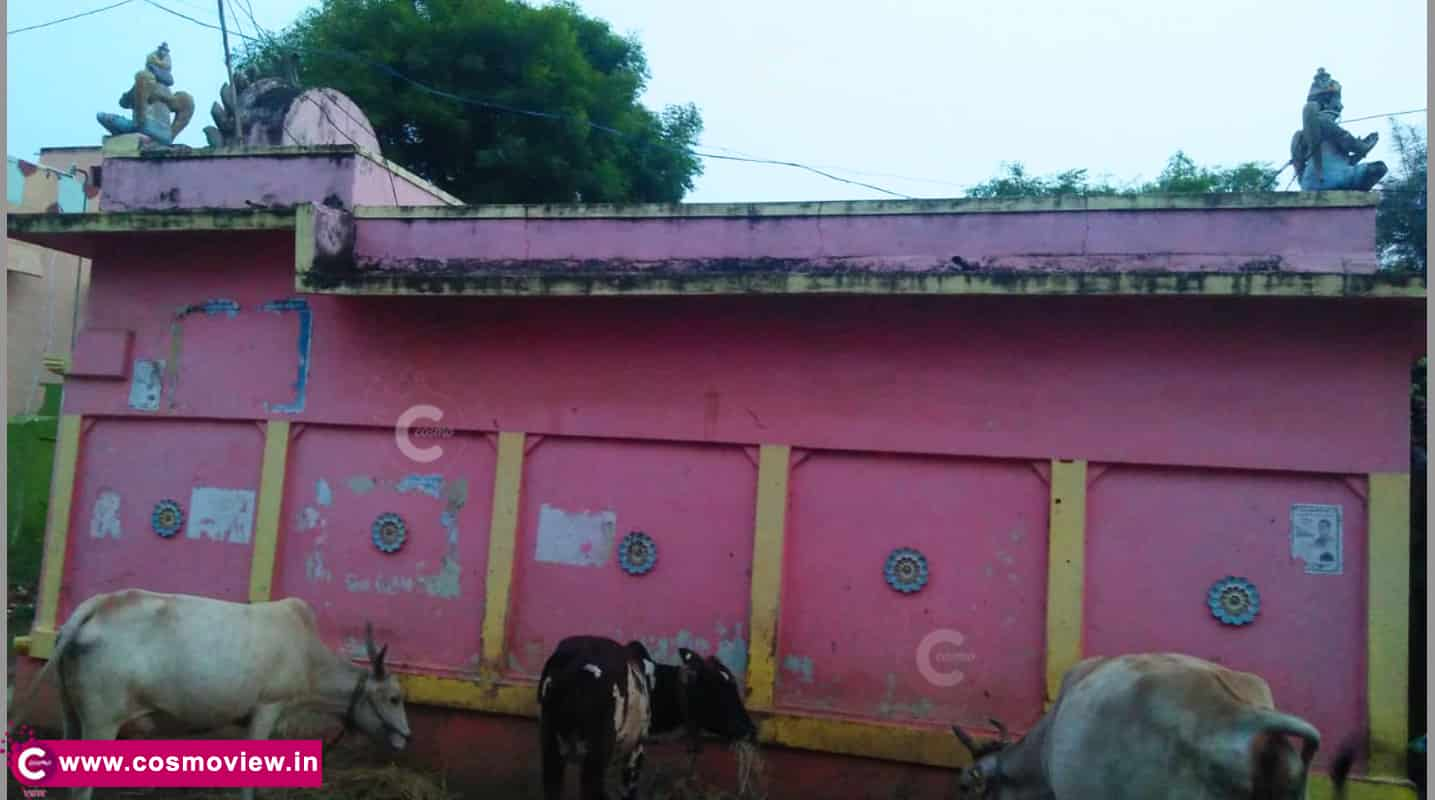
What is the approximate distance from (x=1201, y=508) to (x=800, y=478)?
2.38 metres

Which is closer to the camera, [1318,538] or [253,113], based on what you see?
[1318,538]

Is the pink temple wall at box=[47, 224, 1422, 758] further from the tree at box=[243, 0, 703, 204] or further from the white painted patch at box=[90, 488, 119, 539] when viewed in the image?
the tree at box=[243, 0, 703, 204]

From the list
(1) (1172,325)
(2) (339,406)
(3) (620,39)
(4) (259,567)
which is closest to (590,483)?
(2) (339,406)

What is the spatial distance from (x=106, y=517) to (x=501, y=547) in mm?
3227

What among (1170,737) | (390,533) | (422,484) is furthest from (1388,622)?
(390,533)

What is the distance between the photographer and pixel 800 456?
750cm

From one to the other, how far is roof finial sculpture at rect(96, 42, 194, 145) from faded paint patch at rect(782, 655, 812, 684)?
649 centimetres

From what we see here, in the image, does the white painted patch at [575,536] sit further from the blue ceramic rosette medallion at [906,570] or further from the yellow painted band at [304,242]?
the yellow painted band at [304,242]

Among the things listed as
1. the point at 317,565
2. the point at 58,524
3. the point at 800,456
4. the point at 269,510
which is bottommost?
the point at 317,565

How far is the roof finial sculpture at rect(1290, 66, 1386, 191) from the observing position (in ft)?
22.8

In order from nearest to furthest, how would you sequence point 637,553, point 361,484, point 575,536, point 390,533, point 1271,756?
point 1271,756, point 637,553, point 575,536, point 390,533, point 361,484

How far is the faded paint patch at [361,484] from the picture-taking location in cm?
829

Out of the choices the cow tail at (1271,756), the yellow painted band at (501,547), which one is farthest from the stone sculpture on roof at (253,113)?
the cow tail at (1271,756)

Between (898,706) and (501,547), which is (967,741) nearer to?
(898,706)
